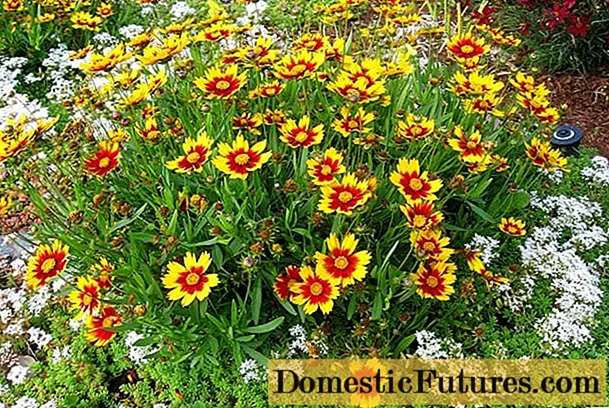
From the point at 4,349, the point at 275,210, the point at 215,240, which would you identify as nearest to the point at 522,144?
the point at 275,210

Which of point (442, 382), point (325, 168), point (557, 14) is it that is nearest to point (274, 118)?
point (325, 168)

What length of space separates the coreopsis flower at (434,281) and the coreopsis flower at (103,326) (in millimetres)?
803

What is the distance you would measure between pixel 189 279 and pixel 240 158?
12.9 inches

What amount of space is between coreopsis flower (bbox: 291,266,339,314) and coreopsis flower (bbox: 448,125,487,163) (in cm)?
51

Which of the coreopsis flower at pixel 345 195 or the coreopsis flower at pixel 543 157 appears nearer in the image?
the coreopsis flower at pixel 345 195

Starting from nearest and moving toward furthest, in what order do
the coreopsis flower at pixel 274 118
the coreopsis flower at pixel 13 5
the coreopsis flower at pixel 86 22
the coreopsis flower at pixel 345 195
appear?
the coreopsis flower at pixel 345 195
the coreopsis flower at pixel 274 118
the coreopsis flower at pixel 86 22
the coreopsis flower at pixel 13 5

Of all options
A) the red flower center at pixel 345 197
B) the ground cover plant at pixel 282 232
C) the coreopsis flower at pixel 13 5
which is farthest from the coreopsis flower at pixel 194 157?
the coreopsis flower at pixel 13 5

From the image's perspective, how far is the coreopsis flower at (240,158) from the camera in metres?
1.66

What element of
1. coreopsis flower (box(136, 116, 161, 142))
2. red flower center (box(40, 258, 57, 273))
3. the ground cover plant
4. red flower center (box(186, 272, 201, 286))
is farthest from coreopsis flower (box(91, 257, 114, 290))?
coreopsis flower (box(136, 116, 161, 142))

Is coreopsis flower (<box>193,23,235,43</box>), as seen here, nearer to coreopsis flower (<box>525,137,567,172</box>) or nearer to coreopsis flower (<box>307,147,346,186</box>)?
coreopsis flower (<box>307,147,346,186</box>)

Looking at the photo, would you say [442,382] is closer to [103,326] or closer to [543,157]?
[543,157]

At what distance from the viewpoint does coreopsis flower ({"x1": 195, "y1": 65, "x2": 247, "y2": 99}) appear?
179cm

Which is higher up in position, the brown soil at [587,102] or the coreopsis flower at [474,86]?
the brown soil at [587,102]

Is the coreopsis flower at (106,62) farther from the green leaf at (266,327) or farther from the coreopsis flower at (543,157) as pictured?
the coreopsis flower at (543,157)
